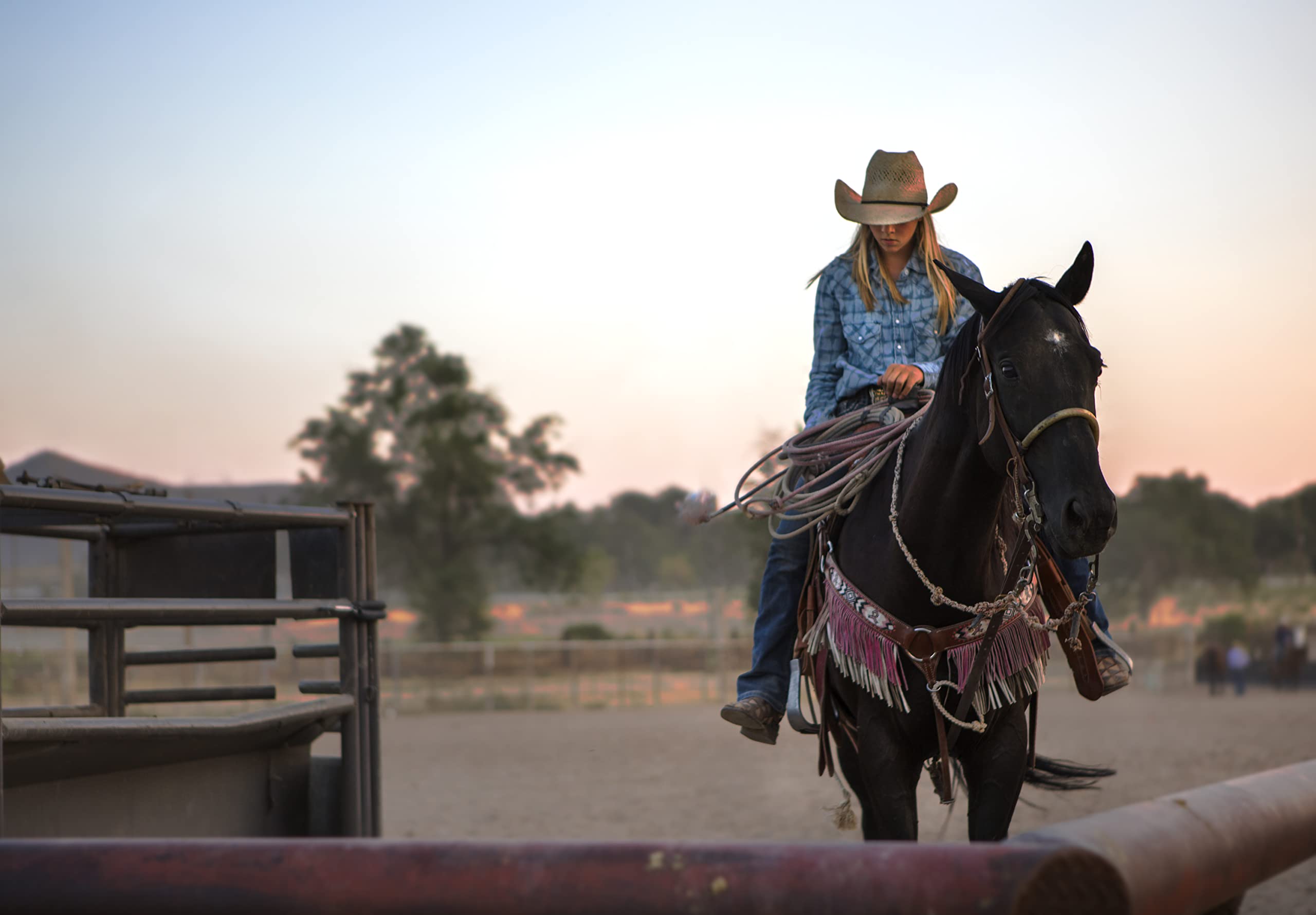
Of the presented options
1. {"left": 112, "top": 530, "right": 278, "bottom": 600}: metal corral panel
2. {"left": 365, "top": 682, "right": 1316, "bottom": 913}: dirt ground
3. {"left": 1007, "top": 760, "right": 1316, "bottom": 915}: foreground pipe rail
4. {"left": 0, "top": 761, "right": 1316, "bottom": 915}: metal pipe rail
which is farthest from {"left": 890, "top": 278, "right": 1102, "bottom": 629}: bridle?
{"left": 365, "top": 682, "right": 1316, "bottom": 913}: dirt ground

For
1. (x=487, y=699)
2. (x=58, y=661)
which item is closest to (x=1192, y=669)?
(x=487, y=699)

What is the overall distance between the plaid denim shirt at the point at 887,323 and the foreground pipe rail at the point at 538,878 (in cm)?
336

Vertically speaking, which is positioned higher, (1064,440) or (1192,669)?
(1064,440)

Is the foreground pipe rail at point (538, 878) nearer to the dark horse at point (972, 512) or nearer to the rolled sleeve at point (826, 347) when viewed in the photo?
the dark horse at point (972, 512)

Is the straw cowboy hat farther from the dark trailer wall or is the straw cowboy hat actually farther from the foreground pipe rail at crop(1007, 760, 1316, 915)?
the foreground pipe rail at crop(1007, 760, 1316, 915)

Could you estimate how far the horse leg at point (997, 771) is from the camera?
3.49 meters

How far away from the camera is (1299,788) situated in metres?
1.33

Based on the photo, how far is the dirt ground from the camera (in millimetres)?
11453

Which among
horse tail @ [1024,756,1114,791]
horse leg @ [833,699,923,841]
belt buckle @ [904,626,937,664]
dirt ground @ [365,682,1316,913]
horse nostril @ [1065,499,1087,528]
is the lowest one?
dirt ground @ [365,682,1316,913]

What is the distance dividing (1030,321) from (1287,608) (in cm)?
5661

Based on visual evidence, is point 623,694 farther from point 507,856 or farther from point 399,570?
point 507,856

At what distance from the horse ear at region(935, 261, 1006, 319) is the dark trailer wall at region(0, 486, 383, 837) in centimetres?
218

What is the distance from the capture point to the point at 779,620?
4.23 m

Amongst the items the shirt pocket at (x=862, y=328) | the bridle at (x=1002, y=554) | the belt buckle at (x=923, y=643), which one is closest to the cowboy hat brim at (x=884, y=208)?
the shirt pocket at (x=862, y=328)
